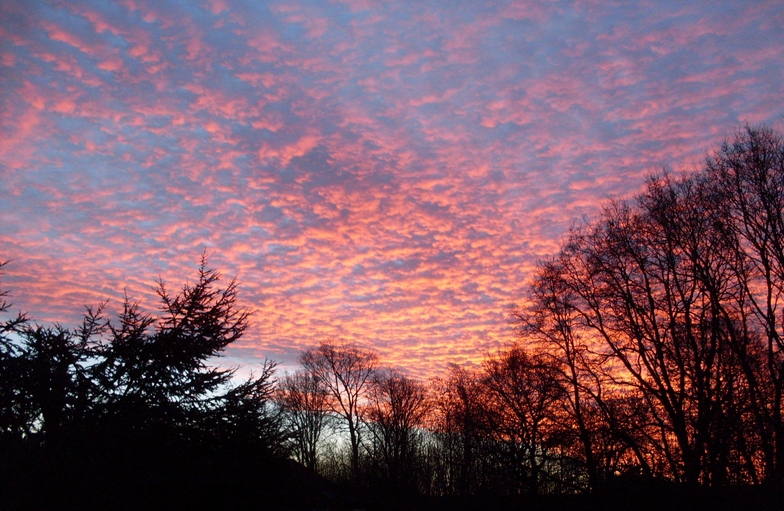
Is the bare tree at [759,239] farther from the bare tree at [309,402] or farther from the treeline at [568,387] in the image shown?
the bare tree at [309,402]

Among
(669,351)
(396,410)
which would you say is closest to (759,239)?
(669,351)

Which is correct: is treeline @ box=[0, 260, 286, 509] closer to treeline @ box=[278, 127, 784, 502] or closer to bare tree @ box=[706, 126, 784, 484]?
treeline @ box=[278, 127, 784, 502]

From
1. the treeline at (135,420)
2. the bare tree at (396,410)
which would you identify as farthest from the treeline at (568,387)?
the bare tree at (396,410)

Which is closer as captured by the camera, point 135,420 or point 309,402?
point 135,420

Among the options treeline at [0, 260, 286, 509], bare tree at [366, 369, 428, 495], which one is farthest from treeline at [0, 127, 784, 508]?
bare tree at [366, 369, 428, 495]

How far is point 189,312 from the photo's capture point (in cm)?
1538

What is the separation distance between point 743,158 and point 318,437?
162ft

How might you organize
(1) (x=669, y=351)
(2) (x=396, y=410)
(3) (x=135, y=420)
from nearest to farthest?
(3) (x=135, y=420)
(1) (x=669, y=351)
(2) (x=396, y=410)

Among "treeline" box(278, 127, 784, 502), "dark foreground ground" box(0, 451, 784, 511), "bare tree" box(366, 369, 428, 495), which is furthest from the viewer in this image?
"bare tree" box(366, 369, 428, 495)

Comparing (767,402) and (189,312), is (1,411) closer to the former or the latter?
(189,312)

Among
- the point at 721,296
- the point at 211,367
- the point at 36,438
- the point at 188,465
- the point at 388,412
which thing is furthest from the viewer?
the point at 388,412

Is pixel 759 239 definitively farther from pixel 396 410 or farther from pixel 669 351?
pixel 396 410

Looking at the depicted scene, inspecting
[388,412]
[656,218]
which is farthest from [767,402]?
[388,412]

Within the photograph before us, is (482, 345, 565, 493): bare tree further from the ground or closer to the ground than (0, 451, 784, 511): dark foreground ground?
further from the ground
